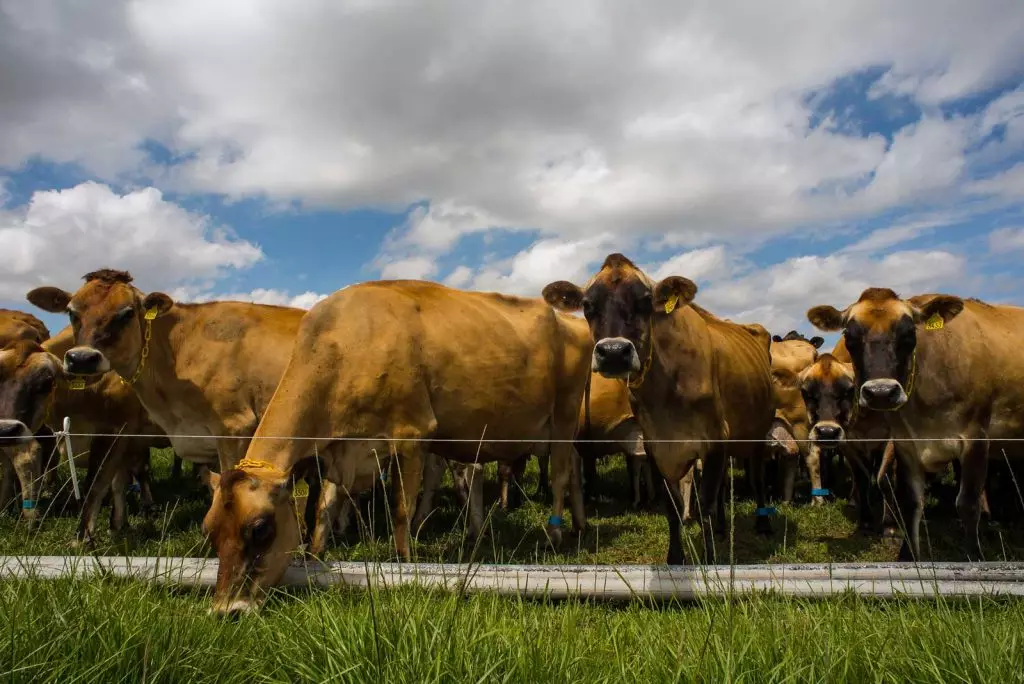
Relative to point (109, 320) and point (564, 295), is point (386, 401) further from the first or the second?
point (109, 320)

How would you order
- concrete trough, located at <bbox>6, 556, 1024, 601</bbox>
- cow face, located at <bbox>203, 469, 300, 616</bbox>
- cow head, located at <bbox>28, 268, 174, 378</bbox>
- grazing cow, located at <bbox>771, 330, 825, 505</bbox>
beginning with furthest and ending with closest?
1. grazing cow, located at <bbox>771, 330, 825, 505</bbox>
2. cow head, located at <bbox>28, 268, 174, 378</bbox>
3. cow face, located at <bbox>203, 469, 300, 616</bbox>
4. concrete trough, located at <bbox>6, 556, 1024, 601</bbox>

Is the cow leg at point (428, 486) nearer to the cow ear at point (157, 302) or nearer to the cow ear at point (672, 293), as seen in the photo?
the cow ear at point (157, 302)

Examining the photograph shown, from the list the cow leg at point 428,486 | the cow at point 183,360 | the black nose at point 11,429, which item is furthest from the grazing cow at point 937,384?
the black nose at point 11,429

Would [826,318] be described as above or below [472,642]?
above

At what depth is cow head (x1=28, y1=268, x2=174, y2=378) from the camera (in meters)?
6.84

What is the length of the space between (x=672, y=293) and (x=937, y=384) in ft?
8.06

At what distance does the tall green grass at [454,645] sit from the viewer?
9.06 ft

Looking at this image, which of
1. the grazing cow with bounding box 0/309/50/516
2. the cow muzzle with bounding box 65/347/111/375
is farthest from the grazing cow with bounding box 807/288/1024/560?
the grazing cow with bounding box 0/309/50/516

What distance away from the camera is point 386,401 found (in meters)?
6.08

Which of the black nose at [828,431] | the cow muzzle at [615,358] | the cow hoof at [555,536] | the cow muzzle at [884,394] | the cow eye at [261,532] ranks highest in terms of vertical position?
the cow muzzle at [615,358]

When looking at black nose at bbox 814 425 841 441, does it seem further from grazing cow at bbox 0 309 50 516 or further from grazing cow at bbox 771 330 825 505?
grazing cow at bbox 0 309 50 516

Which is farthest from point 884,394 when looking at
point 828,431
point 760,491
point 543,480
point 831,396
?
point 543,480

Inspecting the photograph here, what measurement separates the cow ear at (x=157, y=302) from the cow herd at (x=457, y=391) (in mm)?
30

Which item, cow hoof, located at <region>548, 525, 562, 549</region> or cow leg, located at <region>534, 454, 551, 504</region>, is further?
cow leg, located at <region>534, 454, 551, 504</region>
